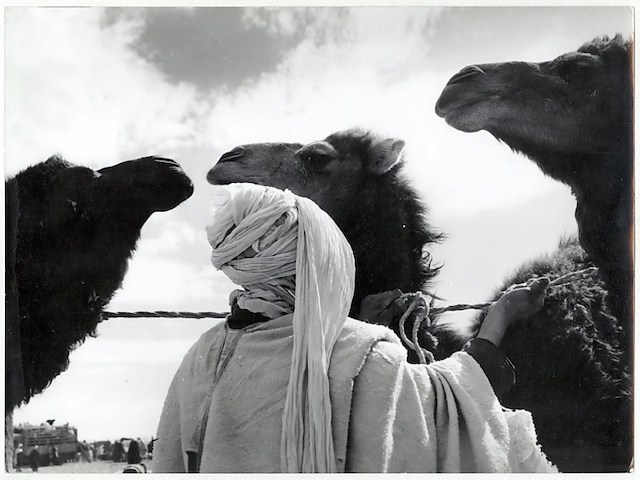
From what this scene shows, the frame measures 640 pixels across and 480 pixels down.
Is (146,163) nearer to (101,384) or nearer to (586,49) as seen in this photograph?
(101,384)

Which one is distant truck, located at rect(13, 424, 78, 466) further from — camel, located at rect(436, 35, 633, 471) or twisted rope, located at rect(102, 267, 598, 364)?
camel, located at rect(436, 35, 633, 471)

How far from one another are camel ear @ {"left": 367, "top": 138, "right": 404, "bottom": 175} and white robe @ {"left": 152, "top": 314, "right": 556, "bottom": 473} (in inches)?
41.8

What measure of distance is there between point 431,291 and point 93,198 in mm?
1242

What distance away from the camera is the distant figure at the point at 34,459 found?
3.21 m

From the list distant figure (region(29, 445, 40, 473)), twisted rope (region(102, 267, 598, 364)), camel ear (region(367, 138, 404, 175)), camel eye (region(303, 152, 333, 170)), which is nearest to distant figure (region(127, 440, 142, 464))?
distant figure (region(29, 445, 40, 473))

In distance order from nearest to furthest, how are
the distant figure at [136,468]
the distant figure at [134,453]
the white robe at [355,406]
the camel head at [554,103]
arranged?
the white robe at [355,406]
the distant figure at [136,468]
the distant figure at [134,453]
the camel head at [554,103]

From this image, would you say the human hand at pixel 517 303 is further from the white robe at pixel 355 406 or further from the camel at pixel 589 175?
the white robe at pixel 355 406

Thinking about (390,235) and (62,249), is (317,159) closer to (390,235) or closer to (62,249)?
(390,235)

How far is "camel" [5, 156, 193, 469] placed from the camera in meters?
3.27

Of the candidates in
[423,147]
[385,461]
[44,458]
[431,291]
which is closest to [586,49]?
[423,147]

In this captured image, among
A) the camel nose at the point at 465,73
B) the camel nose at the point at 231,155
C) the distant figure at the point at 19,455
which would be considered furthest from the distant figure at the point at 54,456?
the camel nose at the point at 465,73

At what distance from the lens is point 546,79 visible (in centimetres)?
330

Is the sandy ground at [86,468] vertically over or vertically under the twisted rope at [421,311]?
under

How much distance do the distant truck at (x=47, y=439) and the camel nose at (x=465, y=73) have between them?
5.85 ft
